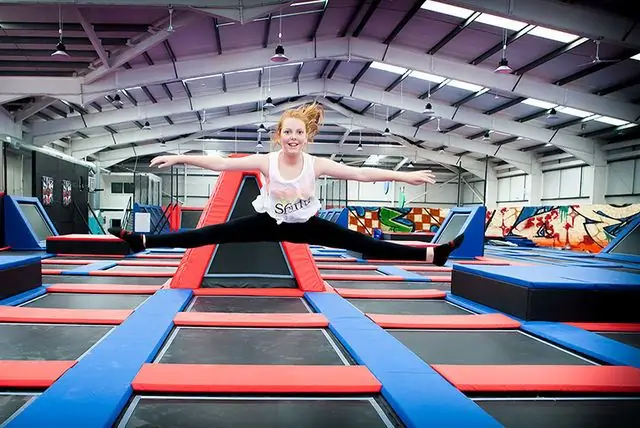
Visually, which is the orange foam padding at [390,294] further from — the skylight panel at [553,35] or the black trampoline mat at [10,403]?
the skylight panel at [553,35]

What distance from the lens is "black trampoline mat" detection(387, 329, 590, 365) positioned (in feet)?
8.11

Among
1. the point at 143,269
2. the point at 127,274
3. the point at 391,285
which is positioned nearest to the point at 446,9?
the point at 391,285

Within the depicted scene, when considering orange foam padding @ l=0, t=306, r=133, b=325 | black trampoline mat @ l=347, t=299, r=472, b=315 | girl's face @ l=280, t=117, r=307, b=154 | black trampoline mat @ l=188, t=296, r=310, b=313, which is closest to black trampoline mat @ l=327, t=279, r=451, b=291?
black trampoline mat @ l=347, t=299, r=472, b=315

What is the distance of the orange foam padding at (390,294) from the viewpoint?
14.1 ft

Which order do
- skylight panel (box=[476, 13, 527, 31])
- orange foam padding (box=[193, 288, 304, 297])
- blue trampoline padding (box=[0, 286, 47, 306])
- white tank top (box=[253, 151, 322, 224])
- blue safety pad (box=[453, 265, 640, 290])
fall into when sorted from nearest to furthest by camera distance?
1. white tank top (box=[253, 151, 322, 224])
2. blue safety pad (box=[453, 265, 640, 290])
3. blue trampoline padding (box=[0, 286, 47, 306])
4. orange foam padding (box=[193, 288, 304, 297])
5. skylight panel (box=[476, 13, 527, 31])

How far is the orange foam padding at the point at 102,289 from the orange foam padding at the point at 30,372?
198 cm

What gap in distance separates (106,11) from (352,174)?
6.79m

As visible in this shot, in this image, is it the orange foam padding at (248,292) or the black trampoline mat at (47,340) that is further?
the orange foam padding at (248,292)

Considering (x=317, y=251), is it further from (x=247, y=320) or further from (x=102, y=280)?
(x=247, y=320)

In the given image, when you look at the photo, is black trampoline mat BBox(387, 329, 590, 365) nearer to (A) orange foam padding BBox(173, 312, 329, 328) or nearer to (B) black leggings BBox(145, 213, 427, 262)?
(A) orange foam padding BBox(173, 312, 329, 328)

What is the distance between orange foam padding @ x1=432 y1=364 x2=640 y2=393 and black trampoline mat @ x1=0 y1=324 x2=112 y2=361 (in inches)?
77.6

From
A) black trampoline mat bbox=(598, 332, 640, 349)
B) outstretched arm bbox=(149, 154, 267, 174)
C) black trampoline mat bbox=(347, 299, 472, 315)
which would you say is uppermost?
outstretched arm bbox=(149, 154, 267, 174)

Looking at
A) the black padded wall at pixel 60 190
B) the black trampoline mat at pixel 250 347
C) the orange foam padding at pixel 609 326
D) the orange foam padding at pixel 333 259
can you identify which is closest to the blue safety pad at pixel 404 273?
the orange foam padding at pixel 333 259

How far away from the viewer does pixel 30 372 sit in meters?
2.04
